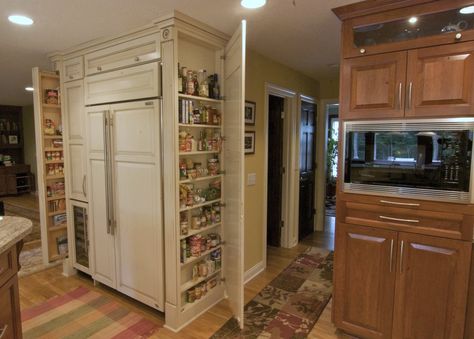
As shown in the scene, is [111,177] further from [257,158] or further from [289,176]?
[289,176]

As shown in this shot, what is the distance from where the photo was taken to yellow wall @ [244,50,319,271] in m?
3.05

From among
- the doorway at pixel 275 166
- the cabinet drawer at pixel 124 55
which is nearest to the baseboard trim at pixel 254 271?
the doorway at pixel 275 166

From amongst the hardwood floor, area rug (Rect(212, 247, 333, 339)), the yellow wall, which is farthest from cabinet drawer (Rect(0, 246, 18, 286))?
the yellow wall

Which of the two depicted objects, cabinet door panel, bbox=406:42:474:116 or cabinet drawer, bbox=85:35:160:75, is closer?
cabinet door panel, bbox=406:42:474:116

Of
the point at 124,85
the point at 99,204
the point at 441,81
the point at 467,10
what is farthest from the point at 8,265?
the point at 467,10

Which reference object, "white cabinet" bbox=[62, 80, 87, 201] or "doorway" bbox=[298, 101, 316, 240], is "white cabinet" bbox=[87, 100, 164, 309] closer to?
"white cabinet" bbox=[62, 80, 87, 201]

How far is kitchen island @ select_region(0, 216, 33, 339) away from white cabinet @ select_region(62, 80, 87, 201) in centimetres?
154

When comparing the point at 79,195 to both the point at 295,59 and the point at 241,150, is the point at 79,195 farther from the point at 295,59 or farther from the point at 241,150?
the point at 295,59

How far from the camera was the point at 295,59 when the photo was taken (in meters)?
3.33

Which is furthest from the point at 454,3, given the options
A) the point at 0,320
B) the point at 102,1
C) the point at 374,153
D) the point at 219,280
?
the point at 0,320

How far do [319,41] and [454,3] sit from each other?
1.11m

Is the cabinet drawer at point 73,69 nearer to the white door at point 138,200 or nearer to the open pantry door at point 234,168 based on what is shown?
the white door at point 138,200

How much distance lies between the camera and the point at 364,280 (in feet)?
6.84

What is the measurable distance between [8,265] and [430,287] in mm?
2374
